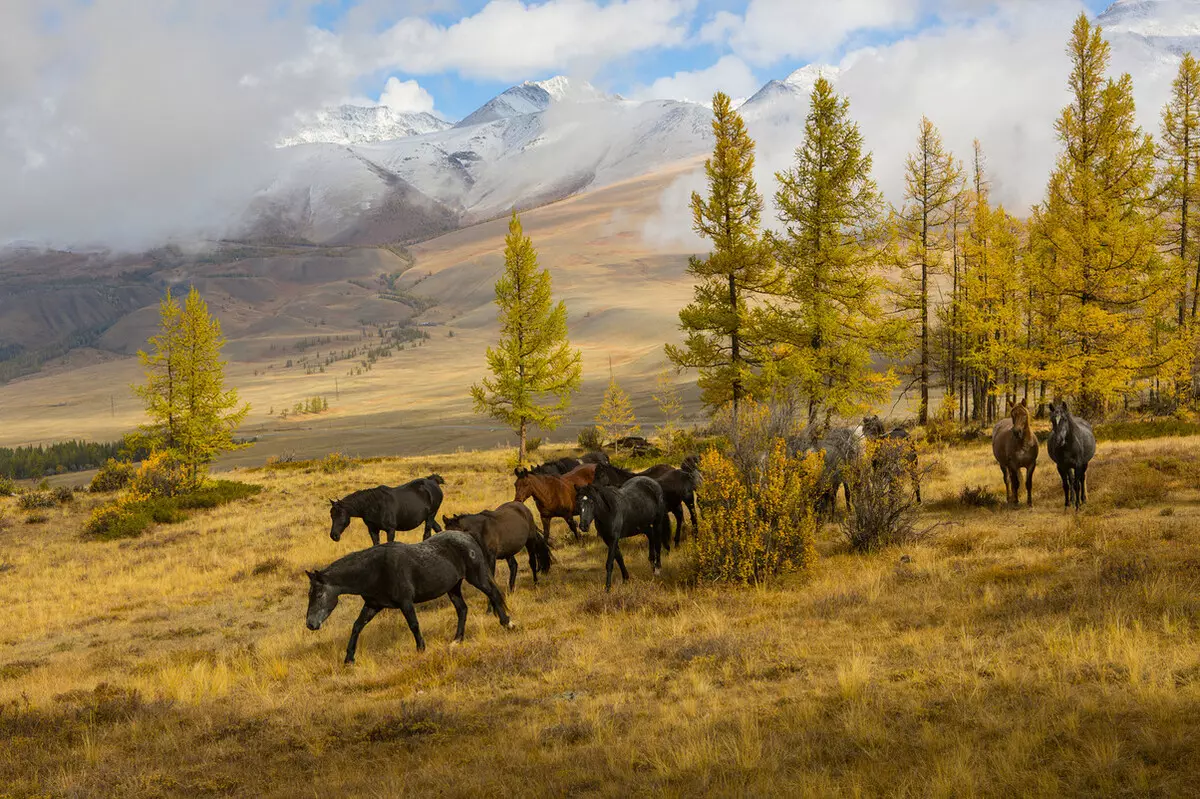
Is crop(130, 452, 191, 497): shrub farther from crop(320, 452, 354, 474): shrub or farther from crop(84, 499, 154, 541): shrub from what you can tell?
→ crop(320, 452, 354, 474): shrub

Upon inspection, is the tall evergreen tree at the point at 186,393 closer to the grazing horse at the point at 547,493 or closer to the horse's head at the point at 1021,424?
the grazing horse at the point at 547,493

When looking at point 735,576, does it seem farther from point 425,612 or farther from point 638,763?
point 638,763

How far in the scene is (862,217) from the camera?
27.8 metres

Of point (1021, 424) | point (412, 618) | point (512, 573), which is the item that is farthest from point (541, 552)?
point (1021, 424)

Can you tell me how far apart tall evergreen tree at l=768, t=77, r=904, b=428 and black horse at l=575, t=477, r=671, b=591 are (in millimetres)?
14724

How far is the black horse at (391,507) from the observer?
16031 millimetres

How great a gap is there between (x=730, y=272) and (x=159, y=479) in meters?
25.8

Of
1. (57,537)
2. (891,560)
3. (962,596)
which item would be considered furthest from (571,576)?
(57,537)

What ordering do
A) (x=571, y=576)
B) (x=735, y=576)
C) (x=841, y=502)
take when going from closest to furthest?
(x=735, y=576), (x=571, y=576), (x=841, y=502)

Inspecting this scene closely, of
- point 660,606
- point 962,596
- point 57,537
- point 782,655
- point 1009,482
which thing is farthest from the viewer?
point 57,537

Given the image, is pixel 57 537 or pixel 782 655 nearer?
pixel 782 655

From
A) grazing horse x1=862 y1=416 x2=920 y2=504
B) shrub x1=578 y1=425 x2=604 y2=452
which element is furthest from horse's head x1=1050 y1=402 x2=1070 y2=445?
shrub x1=578 y1=425 x2=604 y2=452

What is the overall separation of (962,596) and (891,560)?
8.81 feet

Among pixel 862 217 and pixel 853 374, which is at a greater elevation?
pixel 862 217
